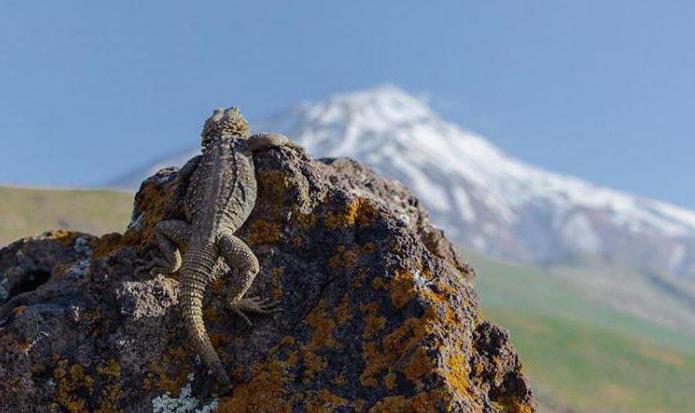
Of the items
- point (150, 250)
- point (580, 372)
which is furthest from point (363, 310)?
point (580, 372)

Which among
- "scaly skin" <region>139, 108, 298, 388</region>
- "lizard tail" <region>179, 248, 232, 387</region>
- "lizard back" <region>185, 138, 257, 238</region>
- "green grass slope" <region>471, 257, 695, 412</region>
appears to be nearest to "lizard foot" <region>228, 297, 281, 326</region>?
"scaly skin" <region>139, 108, 298, 388</region>

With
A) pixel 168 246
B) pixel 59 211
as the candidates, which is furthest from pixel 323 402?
pixel 59 211

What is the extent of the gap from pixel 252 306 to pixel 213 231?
939 millimetres

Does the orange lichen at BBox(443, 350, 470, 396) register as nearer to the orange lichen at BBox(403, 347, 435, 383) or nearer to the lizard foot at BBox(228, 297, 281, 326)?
the orange lichen at BBox(403, 347, 435, 383)

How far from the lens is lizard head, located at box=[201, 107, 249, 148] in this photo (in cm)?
974

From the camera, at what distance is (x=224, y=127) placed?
9.78 meters

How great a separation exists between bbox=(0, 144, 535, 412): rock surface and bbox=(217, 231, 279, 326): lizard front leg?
0.36 feet

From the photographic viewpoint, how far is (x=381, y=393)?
257 inches

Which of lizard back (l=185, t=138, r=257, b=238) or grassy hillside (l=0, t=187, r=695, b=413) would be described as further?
grassy hillside (l=0, t=187, r=695, b=413)

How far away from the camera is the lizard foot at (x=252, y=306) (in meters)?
7.42

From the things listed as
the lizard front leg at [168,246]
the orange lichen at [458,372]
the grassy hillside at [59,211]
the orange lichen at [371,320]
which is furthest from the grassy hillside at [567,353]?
the orange lichen at [458,372]

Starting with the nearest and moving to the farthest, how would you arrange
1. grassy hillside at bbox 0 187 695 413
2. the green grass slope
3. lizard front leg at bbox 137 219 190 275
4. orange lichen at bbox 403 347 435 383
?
orange lichen at bbox 403 347 435 383, lizard front leg at bbox 137 219 190 275, the green grass slope, grassy hillside at bbox 0 187 695 413

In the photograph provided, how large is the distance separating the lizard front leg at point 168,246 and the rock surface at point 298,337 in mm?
177

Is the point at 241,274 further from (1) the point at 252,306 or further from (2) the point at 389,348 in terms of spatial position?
(2) the point at 389,348
